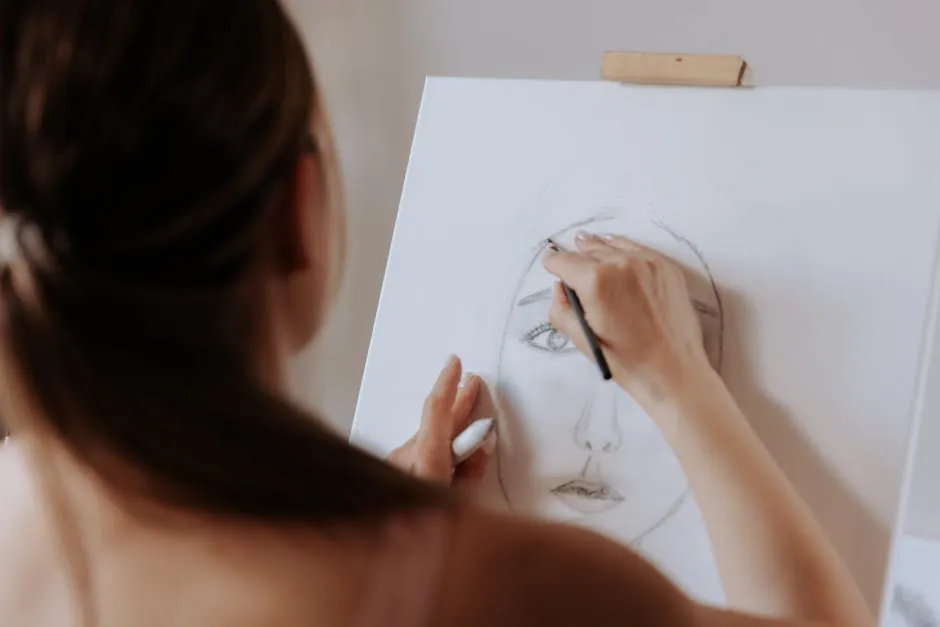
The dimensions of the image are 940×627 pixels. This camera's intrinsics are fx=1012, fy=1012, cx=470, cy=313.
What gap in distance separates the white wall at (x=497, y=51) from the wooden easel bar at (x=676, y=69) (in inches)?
13.6

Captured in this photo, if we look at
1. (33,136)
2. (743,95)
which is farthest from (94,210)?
(743,95)

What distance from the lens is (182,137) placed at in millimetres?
444

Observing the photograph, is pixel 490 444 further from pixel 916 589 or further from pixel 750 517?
pixel 916 589

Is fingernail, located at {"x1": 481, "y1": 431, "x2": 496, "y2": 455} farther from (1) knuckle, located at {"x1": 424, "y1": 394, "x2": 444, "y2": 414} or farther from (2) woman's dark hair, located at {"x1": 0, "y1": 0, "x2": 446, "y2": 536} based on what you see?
(2) woman's dark hair, located at {"x1": 0, "y1": 0, "x2": 446, "y2": 536}

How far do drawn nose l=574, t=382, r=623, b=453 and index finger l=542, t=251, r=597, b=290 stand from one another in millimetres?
92

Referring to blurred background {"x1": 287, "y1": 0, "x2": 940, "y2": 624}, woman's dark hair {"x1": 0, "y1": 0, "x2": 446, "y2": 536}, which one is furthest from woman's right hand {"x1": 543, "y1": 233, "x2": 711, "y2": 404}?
woman's dark hair {"x1": 0, "y1": 0, "x2": 446, "y2": 536}

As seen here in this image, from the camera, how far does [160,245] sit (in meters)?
0.45

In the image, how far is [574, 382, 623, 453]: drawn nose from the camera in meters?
0.86

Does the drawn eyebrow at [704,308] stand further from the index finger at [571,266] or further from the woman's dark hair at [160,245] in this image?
the woman's dark hair at [160,245]

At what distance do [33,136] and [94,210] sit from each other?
4cm

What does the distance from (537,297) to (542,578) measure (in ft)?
1.40

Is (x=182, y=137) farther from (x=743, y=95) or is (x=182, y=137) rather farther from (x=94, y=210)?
(x=743, y=95)

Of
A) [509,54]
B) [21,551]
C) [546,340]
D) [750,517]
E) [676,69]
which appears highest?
[509,54]

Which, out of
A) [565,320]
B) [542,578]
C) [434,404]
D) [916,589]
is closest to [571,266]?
[565,320]
